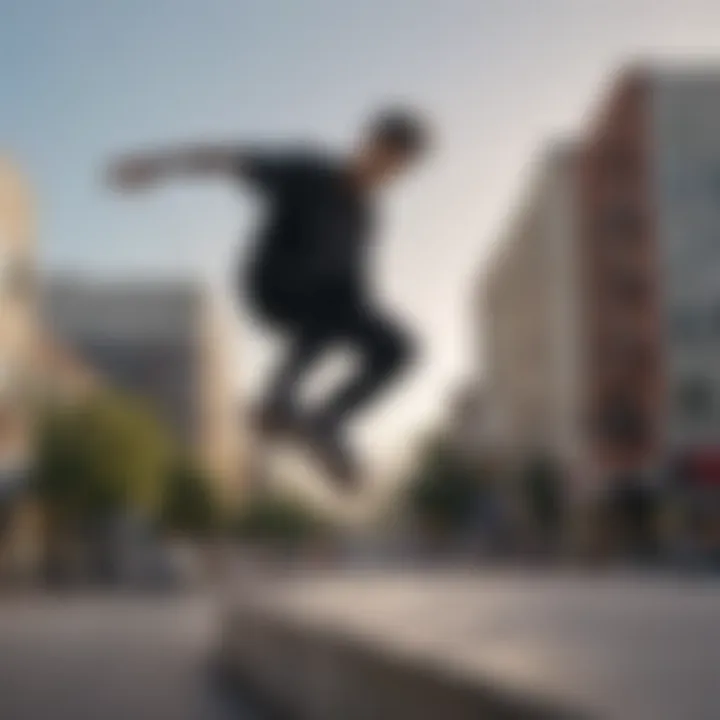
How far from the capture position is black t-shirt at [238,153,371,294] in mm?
3555

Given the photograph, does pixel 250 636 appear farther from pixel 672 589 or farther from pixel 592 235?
pixel 592 235

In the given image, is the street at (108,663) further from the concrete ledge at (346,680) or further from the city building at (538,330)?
the city building at (538,330)

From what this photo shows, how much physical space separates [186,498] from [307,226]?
3.97 ft

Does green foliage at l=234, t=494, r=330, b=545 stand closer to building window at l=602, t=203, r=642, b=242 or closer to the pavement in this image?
the pavement

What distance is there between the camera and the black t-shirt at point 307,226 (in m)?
3.55

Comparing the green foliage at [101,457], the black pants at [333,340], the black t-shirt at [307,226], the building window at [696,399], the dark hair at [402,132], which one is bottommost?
the green foliage at [101,457]

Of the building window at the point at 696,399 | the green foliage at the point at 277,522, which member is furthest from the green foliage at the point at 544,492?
the green foliage at the point at 277,522

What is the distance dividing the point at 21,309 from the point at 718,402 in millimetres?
2118

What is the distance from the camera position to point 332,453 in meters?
4.00

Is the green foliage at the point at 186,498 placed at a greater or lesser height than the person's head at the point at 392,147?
lesser

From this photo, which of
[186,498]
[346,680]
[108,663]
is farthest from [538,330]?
[108,663]

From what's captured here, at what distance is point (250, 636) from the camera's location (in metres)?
11.4

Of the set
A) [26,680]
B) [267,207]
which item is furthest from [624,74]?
[26,680]

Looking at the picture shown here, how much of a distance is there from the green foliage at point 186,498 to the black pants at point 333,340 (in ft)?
2.03
